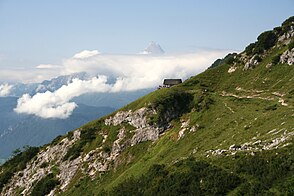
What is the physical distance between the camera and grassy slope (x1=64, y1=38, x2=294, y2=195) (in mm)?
77125

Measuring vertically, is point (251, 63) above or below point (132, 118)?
above

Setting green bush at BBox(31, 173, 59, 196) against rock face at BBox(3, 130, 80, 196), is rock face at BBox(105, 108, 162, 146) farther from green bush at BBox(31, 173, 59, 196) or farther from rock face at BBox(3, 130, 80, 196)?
green bush at BBox(31, 173, 59, 196)

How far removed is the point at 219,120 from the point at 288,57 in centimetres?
4195

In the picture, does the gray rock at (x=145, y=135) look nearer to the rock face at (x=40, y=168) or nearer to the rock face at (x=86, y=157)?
the rock face at (x=86, y=157)

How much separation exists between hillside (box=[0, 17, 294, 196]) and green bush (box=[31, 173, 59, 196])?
0.31 metres

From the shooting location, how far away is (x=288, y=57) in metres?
120

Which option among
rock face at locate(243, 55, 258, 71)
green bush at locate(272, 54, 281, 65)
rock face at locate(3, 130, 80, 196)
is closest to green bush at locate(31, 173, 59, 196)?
rock face at locate(3, 130, 80, 196)

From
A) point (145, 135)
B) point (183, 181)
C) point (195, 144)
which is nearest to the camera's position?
point (183, 181)

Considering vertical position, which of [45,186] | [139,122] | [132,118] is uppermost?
[132,118]

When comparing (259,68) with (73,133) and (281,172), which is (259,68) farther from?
(281,172)

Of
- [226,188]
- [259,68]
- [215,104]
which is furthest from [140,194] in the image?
[259,68]

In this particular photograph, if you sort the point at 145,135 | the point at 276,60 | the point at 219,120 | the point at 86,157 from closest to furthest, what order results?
the point at 219,120 < the point at 145,135 < the point at 86,157 < the point at 276,60

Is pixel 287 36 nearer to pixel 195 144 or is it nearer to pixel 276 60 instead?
pixel 276 60

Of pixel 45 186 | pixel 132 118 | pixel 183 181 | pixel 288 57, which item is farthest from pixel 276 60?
pixel 45 186
